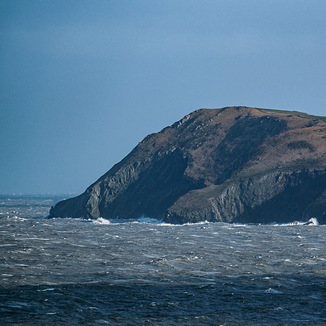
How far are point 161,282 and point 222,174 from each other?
115 metres

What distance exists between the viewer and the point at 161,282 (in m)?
53.4

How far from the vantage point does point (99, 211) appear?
175 metres

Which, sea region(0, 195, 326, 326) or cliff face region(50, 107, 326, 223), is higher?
cliff face region(50, 107, 326, 223)

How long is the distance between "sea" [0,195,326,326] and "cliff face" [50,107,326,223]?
2340 inches

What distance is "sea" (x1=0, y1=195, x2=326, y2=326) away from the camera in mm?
41219

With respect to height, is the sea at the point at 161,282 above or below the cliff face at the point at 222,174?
below

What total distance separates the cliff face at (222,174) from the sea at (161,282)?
5943cm

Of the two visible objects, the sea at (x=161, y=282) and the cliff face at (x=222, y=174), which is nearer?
the sea at (x=161, y=282)

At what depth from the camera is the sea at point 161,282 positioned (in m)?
41.2

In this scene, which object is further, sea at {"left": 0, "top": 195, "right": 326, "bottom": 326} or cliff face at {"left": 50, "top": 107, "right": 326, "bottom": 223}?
cliff face at {"left": 50, "top": 107, "right": 326, "bottom": 223}

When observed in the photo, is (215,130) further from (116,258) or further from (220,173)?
(116,258)

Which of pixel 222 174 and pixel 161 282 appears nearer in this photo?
pixel 161 282

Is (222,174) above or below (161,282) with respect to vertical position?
above

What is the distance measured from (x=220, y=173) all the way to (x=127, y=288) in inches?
4721
